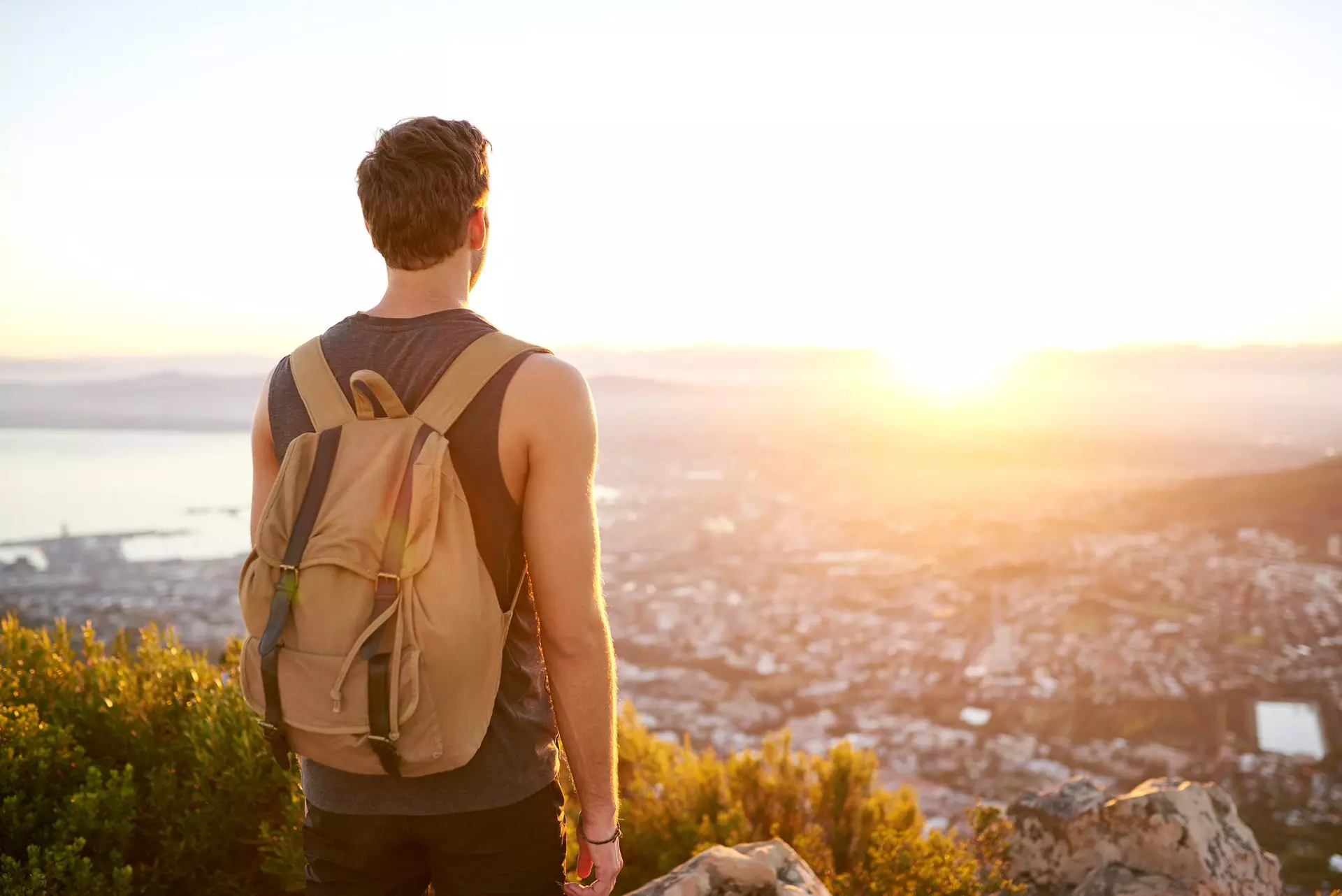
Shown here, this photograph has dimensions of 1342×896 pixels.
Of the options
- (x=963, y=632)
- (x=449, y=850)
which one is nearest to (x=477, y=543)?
(x=449, y=850)

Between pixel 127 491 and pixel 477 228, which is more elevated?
Answer: pixel 477 228

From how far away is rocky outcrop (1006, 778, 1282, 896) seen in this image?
3.10 metres

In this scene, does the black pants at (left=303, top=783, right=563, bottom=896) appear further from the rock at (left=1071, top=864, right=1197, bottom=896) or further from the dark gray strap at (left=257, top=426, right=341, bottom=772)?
the rock at (left=1071, top=864, right=1197, bottom=896)

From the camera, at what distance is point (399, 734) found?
4.36ft

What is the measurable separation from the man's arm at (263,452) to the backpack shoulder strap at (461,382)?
0.47 metres

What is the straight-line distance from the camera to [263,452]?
1.72 meters

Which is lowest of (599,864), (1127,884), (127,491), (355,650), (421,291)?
(127,491)

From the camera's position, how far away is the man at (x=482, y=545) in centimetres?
143

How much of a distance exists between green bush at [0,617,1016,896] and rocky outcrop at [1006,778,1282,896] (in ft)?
0.76

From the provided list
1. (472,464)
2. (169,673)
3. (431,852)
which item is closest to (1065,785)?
(431,852)

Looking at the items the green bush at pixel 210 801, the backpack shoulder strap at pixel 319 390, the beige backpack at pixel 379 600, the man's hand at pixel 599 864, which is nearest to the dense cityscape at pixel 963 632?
the green bush at pixel 210 801

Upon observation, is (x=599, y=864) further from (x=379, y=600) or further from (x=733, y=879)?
(x=733, y=879)

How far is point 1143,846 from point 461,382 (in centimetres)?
339

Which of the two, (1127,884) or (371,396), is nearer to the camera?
(371,396)
